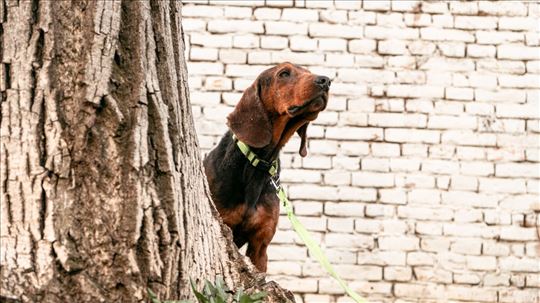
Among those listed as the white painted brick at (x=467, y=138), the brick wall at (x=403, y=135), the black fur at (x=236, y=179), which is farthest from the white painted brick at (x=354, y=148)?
the black fur at (x=236, y=179)

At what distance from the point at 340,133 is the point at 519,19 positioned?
5.54 ft

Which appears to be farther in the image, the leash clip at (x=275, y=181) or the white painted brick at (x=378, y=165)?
the white painted brick at (x=378, y=165)

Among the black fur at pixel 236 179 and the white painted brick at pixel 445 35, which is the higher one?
the white painted brick at pixel 445 35

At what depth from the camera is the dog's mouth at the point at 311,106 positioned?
15.7 ft

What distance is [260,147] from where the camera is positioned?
4.92m

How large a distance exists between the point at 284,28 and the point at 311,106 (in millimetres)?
2496

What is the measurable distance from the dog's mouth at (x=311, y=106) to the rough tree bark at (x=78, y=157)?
7.33 feet

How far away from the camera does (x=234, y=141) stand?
16.4ft

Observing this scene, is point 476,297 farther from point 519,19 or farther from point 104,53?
point 104,53

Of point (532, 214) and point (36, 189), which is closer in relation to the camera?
point (36, 189)

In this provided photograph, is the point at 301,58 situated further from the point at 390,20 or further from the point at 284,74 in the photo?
the point at 284,74

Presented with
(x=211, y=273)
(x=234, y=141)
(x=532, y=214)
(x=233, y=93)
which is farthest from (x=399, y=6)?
(x=211, y=273)

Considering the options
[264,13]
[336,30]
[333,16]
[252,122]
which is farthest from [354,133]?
[252,122]

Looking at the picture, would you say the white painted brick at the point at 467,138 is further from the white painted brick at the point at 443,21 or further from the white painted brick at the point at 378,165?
the white painted brick at the point at 443,21
